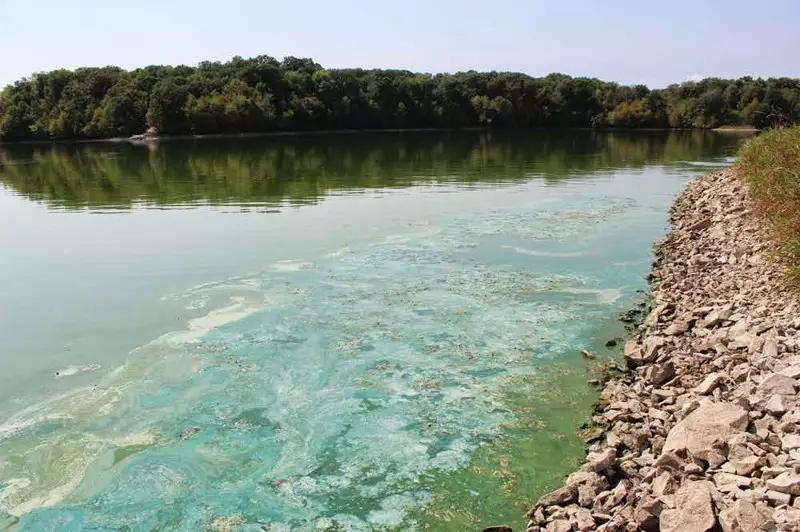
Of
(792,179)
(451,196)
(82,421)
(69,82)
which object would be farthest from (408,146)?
(69,82)

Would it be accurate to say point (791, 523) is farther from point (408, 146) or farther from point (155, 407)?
point (408, 146)

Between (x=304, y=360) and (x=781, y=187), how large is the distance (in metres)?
10.3

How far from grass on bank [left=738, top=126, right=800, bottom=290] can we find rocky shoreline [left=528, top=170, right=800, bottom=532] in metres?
0.48

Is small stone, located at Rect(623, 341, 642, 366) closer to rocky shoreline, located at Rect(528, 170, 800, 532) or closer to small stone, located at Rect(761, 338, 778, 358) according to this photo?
rocky shoreline, located at Rect(528, 170, 800, 532)

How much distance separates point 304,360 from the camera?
10734 millimetres

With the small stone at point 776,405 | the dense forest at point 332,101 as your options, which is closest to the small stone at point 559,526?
the small stone at point 776,405

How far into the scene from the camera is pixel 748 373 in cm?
771

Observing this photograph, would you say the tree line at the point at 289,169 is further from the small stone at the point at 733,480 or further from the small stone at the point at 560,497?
the small stone at the point at 733,480

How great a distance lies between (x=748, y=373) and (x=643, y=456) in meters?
1.96

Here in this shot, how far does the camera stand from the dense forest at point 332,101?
88688 millimetres

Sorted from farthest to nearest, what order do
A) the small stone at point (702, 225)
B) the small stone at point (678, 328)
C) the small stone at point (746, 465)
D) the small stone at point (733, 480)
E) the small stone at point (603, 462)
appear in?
1. the small stone at point (702, 225)
2. the small stone at point (678, 328)
3. the small stone at point (603, 462)
4. the small stone at point (746, 465)
5. the small stone at point (733, 480)

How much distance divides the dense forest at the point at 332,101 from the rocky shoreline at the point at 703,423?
83504mm

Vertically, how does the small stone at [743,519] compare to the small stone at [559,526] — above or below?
above

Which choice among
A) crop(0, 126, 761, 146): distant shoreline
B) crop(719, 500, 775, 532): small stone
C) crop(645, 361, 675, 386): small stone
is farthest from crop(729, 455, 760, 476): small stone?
crop(0, 126, 761, 146): distant shoreline
